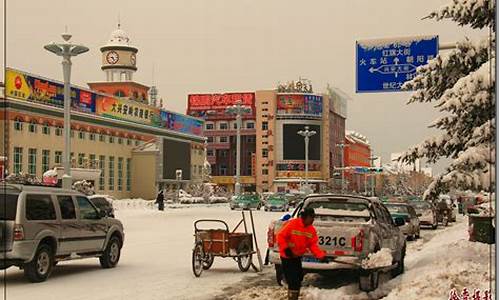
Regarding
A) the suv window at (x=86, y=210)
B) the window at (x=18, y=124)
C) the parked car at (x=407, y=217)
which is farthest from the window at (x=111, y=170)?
the suv window at (x=86, y=210)

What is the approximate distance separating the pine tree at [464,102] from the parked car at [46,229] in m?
6.55

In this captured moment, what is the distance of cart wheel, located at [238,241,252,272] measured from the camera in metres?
14.2

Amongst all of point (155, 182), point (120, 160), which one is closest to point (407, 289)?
point (155, 182)

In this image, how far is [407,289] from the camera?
10055 mm

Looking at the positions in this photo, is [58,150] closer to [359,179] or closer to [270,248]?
[359,179]

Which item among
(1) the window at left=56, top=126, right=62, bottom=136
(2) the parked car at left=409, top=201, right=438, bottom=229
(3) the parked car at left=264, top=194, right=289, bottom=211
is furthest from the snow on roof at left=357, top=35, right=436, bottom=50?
(1) the window at left=56, top=126, right=62, bottom=136

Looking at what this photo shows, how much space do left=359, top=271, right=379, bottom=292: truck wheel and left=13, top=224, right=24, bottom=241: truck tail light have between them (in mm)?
5818

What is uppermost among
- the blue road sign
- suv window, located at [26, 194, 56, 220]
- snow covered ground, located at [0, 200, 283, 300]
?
the blue road sign

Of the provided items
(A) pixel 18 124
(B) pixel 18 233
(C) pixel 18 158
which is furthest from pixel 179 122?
(B) pixel 18 233

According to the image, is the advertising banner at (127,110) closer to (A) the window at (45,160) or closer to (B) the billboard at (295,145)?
(A) the window at (45,160)

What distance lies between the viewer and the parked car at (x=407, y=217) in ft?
74.2

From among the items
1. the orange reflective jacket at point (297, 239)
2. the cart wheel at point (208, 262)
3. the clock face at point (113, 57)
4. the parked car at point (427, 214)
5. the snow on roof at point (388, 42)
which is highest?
the clock face at point (113, 57)

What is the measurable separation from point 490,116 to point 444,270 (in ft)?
8.31

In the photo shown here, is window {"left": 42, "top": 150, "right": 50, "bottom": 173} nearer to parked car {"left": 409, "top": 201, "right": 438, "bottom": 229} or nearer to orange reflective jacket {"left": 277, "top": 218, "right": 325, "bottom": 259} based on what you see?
parked car {"left": 409, "top": 201, "right": 438, "bottom": 229}
